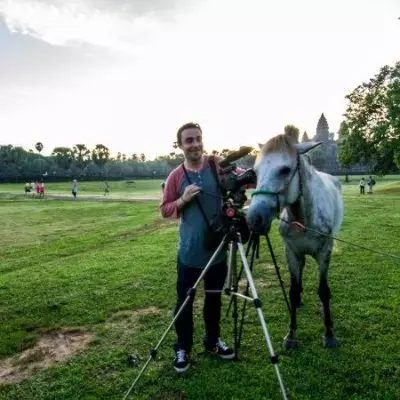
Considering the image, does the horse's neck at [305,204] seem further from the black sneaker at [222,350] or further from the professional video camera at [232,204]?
the black sneaker at [222,350]

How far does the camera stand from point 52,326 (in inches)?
241

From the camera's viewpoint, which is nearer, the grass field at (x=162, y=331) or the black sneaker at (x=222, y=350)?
the grass field at (x=162, y=331)

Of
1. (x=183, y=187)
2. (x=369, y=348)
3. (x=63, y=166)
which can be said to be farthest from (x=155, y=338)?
(x=63, y=166)

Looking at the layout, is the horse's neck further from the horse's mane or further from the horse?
the horse's mane

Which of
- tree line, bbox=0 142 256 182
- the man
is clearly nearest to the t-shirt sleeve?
the man

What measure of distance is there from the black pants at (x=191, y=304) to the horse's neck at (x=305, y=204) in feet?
3.50

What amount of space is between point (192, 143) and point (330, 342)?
3.07 meters

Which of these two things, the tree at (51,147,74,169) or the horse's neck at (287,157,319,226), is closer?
the horse's neck at (287,157,319,226)

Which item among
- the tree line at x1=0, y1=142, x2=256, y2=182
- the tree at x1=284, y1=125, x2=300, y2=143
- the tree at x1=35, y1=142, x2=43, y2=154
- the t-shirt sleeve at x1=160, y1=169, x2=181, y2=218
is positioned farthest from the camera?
the tree at x1=35, y1=142, x2=43, y2=154

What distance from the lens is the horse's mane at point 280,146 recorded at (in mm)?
4020

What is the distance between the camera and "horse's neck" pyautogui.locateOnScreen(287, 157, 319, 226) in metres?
4.61

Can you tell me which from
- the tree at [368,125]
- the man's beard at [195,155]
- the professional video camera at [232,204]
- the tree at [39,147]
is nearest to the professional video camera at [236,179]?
the professional video camera at [232,204]

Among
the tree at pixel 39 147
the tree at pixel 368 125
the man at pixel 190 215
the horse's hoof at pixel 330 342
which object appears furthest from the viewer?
the tree at pixel 39 147

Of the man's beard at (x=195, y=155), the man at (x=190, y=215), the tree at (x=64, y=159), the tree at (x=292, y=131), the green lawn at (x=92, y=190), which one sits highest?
the tree at (x=64, y=159)
